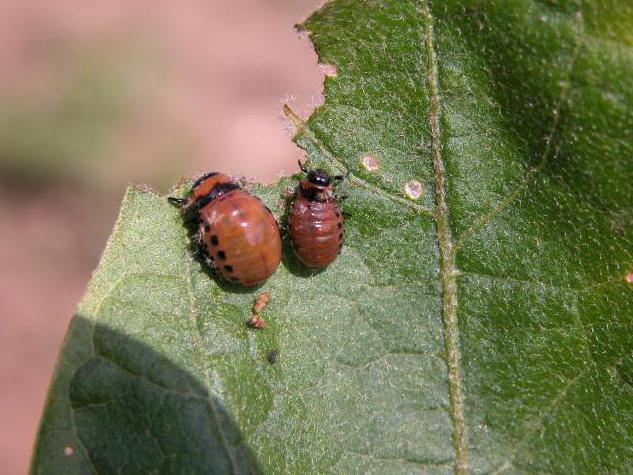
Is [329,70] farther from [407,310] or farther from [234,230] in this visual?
[407,310]

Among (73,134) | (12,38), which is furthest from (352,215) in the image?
(12,38)

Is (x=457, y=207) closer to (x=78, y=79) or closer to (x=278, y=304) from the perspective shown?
(x=278, y=304)

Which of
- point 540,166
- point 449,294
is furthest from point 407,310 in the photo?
point 540,166

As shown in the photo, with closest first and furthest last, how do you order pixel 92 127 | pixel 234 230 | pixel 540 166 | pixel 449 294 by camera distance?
pixel 540 166, pixel 449 294, pixel 234 230, pixel 92 127

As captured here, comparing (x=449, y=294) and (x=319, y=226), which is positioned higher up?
(x=319, y=226)

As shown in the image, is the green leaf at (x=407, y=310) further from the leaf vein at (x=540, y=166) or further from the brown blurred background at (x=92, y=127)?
the brown blurred background at (x=92, y=127)

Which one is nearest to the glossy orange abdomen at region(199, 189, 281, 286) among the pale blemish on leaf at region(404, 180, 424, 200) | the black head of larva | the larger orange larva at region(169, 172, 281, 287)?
the larger orange larva at region(169, 172, 281, 287)

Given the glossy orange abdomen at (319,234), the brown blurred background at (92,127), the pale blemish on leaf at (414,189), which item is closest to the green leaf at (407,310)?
the pale blemish on leaf at (414,189)
